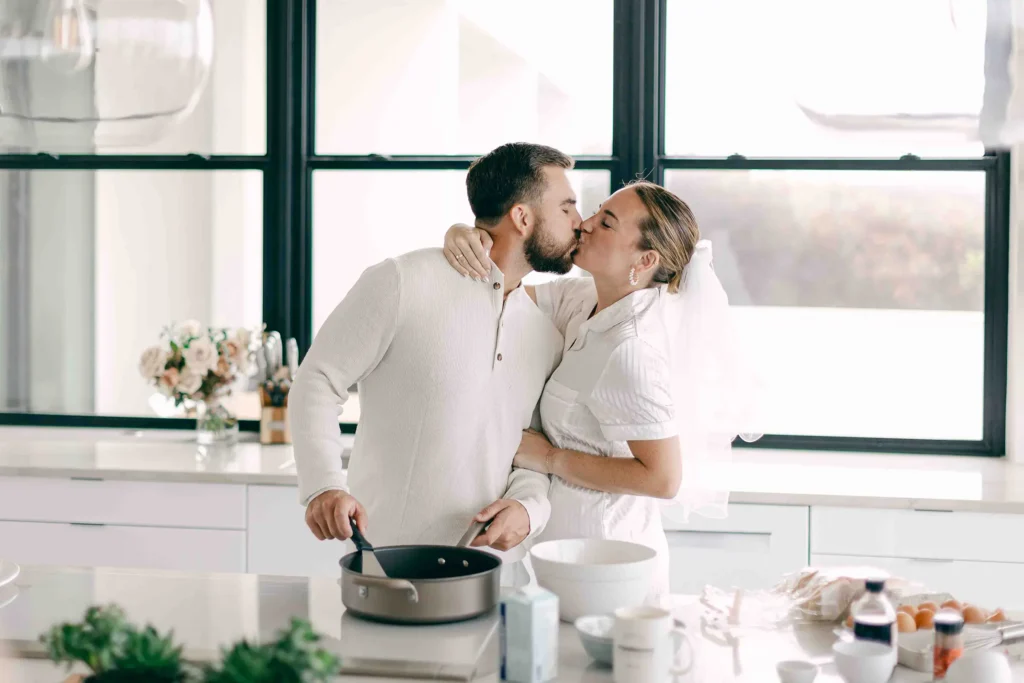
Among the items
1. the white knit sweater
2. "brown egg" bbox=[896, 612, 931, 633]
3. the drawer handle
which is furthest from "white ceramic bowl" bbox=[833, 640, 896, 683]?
the drawer handle

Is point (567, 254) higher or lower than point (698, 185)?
lower

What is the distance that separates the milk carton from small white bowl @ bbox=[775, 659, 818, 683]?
284 mm

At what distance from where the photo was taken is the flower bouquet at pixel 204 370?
3219 mm

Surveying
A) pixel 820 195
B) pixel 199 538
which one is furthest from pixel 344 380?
pixel 820 195

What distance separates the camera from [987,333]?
3.26 m

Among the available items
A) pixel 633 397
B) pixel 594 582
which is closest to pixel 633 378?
pixel 633 397

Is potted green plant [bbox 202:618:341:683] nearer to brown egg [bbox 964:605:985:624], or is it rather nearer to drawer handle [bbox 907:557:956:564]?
brown egg [bbox 964:605:985:624]

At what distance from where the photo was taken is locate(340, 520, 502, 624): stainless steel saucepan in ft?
4.70

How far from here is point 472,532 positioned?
68.5 inches

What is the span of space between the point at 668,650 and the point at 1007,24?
31.9 inches

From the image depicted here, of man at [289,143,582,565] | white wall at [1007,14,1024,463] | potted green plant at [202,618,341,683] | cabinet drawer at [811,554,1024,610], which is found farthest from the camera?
white wall at [1007,14,1024,463]

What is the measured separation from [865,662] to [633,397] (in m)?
0.79

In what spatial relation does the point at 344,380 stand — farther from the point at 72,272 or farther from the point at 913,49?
the point at 72,272

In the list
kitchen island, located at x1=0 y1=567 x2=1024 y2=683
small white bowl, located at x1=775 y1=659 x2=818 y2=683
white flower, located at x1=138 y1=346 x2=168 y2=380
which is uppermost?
white flower, located at x1=138 y1=346 x2=168 y2=380
